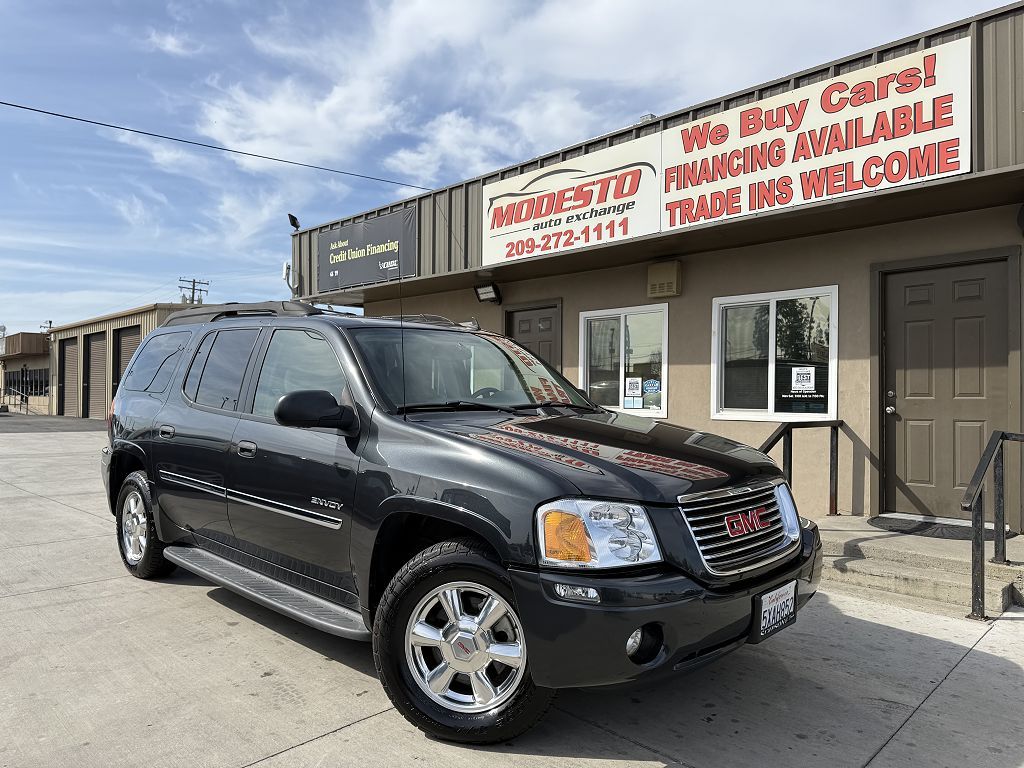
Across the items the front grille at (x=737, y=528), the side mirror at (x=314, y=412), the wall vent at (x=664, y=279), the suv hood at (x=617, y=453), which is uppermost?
the wall vent at (x=664, y=279)

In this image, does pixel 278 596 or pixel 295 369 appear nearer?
pixel 278 596

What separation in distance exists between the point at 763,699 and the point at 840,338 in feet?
15.7

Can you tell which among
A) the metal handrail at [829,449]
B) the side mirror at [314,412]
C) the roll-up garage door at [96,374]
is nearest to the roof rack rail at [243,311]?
the side mirror at [314,412]

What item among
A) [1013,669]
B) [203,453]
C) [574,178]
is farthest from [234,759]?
[574,178]

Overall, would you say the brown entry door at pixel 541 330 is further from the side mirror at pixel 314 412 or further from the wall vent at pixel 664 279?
the side mirror at pixel 314 412

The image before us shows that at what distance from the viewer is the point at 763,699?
3.38 m

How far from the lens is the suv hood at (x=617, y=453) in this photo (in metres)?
2.75

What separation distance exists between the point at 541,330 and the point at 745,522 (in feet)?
24.2

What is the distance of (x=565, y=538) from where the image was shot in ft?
8.68

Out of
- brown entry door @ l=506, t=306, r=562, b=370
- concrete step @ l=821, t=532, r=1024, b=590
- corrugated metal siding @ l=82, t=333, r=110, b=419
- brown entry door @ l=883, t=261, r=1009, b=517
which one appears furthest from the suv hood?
corrugated metal siding @ l=82, t=333, r=110, b=419

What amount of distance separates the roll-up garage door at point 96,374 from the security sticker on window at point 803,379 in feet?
105

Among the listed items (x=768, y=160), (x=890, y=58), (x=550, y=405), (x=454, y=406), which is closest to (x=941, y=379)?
(x=768, y=160)

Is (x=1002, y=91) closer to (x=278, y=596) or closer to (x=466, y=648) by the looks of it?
(x=466, y=648)

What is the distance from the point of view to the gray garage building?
29.2m
